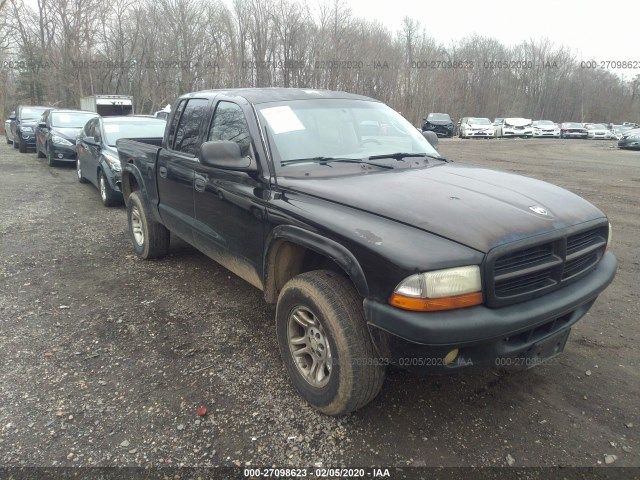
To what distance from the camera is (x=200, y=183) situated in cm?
377

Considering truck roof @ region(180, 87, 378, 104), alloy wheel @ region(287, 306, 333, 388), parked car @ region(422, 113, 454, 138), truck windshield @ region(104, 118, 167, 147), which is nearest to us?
alloy wheel @ region(287, 306, 333, 388)

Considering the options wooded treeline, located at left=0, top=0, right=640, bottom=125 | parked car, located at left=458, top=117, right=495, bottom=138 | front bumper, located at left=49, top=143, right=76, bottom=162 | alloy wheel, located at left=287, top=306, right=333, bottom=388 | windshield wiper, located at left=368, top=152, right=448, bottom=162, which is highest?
wooded treeline, located at left=0, top=0, right=640, bottom=125

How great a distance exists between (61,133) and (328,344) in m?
12.2

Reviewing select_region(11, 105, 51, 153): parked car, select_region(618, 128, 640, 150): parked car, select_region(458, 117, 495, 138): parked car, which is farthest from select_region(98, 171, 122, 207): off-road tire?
select_region(458, 117, 495, 138): parked car

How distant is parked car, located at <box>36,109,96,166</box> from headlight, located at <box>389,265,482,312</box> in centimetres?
1227

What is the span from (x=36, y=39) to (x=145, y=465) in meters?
48.9

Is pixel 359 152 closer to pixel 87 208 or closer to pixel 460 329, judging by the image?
pixel 460 329

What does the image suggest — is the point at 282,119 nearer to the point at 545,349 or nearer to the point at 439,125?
the point at 545,349

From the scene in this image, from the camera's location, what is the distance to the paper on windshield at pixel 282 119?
10.7ft

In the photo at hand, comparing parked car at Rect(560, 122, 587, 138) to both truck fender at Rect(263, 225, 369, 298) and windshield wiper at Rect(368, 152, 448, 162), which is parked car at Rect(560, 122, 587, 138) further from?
truck fender at Rect(263, 225, 369, 298)

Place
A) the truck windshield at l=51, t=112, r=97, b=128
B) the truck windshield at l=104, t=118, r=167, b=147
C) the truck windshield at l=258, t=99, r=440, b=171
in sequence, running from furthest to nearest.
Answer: the truck windshield at l=51, t=112, r=97, b=128 → the truck windshield at l=104, t=118, r=167, b=147 → the truck windshield at l=258, t=99, r=440, b=171

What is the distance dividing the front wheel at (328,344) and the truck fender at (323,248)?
0.56 feet

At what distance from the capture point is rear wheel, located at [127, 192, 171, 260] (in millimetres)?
5113

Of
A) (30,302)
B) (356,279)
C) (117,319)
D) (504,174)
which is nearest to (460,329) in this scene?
(356,279)
